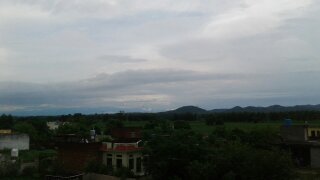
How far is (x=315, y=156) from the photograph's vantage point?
44094 millimetres

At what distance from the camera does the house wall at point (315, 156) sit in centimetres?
4381

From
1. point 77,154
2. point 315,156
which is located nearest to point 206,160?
point 77,154

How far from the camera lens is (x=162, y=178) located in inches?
1267

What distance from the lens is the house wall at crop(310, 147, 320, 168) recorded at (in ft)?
144

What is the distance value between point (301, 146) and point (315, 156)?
2.33 m

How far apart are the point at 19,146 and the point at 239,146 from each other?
142ft

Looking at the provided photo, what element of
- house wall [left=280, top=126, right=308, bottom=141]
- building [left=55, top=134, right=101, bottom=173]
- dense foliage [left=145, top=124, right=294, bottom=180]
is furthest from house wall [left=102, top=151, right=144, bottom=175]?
house wall [left=280, top=126, right=308, bottom=141]

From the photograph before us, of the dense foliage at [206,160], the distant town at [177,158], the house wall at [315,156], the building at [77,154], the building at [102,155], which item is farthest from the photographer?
the house wall at [315,156]

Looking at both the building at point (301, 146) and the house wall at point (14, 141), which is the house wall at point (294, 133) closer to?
the building at point (301, 146)

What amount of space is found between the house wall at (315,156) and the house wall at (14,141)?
42.3 meters

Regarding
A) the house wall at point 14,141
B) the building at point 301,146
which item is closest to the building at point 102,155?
the building at point 301,146

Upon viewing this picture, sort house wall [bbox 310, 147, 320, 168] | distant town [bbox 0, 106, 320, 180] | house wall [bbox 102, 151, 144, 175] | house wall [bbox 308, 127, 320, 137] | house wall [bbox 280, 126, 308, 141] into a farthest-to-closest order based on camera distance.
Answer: house wall [bbox 308, 127, 320, 137]
house wall [bbox 280, 126, 308, 141]
house wall [bbox 310, 147, 320, 168]
house wall [bbox 102, 151, 144, 175]
distant town [bbox 0, 106, 320, 180]

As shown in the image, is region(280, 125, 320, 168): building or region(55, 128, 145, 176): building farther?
region(280, 125, 320, 168): building

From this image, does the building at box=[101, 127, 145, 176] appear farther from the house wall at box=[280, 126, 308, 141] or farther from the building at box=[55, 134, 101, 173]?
the house wall at box=[280, 126, 308, 141]
